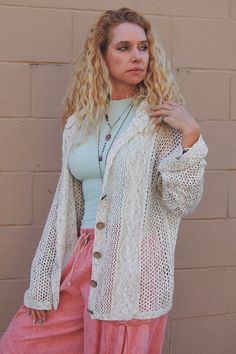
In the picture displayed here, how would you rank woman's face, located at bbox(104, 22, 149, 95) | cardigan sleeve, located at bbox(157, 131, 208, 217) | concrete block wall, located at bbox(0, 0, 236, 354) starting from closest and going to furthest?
cardigan sleeve, located at bbox(157, 131, 208, 217), woman's face, located at bbox(104, 22, 149, 95), concrete block wall, located at bbox(0, 0, 236, 354)

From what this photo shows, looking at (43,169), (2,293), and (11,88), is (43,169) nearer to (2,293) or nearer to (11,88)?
(11,88)

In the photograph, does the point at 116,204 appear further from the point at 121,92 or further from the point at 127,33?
the point at 127,33

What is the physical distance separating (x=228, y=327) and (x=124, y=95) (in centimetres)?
163

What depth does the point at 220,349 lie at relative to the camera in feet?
12.1

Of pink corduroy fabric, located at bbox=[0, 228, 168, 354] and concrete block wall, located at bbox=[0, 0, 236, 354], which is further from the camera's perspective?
concrete block wall, located at bbox=[0, 0, 236, 354]

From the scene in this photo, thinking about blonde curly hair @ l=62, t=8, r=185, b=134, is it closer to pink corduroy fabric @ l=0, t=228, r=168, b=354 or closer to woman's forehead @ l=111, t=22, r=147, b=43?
woman's forehead @ l=111, t=22, r=147, b=43

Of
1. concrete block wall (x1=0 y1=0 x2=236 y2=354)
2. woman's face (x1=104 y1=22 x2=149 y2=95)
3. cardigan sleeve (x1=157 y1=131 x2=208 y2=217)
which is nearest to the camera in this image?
cardigan sleeve (x1=157 y1=131 x2=208 y2=217)

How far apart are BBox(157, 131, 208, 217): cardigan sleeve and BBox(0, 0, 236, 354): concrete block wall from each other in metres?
1.02

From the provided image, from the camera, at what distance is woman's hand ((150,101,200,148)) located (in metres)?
2.40

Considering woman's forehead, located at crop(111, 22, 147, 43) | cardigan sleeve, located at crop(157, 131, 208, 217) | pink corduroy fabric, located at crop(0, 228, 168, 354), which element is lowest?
pink corduroy fabric, located at crop(0, 228, 168, 354)

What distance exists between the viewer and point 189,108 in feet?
11.3

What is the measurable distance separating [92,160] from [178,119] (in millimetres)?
393

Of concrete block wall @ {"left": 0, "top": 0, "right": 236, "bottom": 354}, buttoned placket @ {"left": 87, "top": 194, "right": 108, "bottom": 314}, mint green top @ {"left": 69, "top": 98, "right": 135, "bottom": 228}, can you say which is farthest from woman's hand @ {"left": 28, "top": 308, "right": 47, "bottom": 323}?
concrete block wall @ {"left": 0, "top": 0, "right": 236, "bottom": 354}

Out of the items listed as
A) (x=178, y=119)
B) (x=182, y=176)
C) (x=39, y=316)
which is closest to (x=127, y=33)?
(x=178, y=119)
